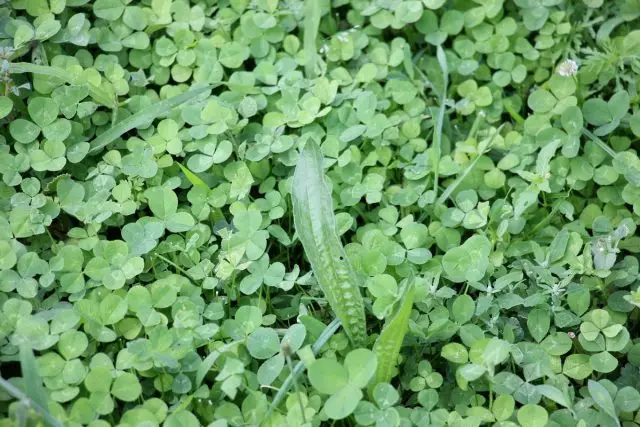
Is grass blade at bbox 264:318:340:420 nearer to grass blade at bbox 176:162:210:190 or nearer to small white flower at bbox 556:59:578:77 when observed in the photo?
grass blade at bbox 176:162:210:190

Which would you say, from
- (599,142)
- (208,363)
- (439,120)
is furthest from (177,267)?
(599,142)

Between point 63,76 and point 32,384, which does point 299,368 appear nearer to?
point 32,384

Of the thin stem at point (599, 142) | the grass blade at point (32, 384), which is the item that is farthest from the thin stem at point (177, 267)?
the thin stem at point (599, 142)

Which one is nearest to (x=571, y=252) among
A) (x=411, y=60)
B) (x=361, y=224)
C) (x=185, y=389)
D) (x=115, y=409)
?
(x=361, y=224)

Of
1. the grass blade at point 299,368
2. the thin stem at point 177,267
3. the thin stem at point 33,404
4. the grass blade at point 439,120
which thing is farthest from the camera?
the grass blade at point 439,120

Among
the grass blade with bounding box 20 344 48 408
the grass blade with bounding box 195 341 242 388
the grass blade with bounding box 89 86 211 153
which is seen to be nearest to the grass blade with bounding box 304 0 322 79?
the grass blade with bounding box 89 86 211 153

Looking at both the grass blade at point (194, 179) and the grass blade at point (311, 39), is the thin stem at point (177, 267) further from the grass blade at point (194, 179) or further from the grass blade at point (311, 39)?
the grass blade at point (311, 39)

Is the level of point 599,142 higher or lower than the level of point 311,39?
lower
